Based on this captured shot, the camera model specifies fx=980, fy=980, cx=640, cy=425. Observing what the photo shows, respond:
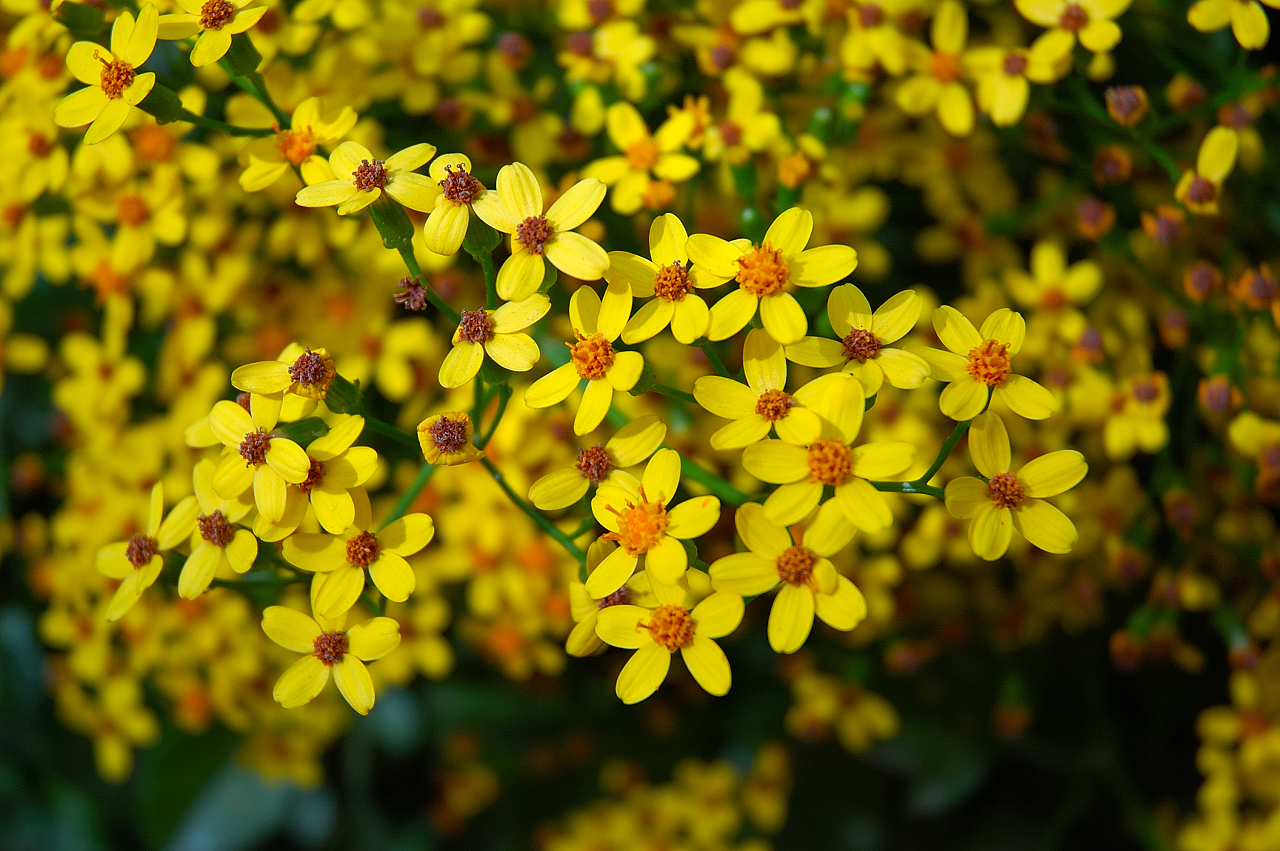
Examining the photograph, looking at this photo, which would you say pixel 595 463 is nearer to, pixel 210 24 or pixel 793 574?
pixel 793 574

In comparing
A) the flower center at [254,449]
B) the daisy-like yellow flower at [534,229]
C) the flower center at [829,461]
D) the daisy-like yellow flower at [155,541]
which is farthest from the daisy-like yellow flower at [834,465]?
the daisy-like yellow flower at [155,541]

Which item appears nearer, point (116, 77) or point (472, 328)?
point (472, 328)

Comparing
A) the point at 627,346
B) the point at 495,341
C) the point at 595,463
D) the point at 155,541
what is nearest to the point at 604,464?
the point at 595,463

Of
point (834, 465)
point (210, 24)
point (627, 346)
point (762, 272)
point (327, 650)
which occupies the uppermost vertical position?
point (210, 24)

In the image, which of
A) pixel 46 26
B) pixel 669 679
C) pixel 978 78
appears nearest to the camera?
pixel 46 26

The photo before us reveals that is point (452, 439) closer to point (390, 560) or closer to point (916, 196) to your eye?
point (390, 560)

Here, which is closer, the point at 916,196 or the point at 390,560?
the point at 390,560

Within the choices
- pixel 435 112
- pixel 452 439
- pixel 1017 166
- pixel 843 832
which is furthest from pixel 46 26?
pixel 843 832
